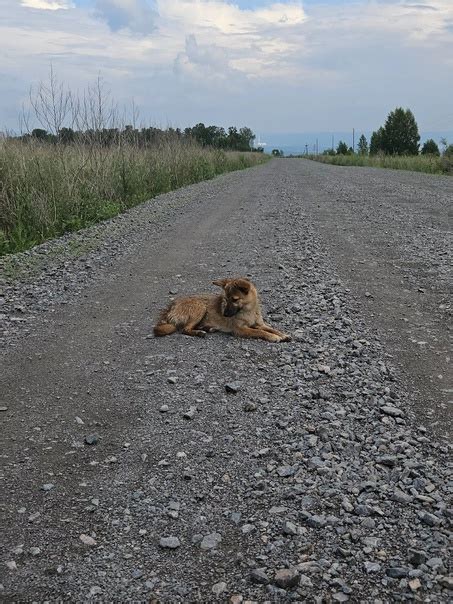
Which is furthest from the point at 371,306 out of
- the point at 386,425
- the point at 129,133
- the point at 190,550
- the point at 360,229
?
the point at 129,133

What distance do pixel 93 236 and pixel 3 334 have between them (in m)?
6.34

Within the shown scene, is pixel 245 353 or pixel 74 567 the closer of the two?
pixel 74 567

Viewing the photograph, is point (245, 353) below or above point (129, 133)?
below

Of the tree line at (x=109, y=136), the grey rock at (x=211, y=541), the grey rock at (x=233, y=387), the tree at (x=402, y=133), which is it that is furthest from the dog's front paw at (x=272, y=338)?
the tree at (x=402, y=133)

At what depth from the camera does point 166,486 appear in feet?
11.2

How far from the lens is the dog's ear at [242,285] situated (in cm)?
604

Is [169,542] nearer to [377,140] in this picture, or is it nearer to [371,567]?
[371,567]

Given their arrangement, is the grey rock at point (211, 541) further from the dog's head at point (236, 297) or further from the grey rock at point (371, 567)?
the dog's head at point (236, 297)

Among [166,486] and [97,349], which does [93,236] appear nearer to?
[97,349]

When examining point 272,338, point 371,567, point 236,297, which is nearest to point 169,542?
point 371,567

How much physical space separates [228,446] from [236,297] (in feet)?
7.67

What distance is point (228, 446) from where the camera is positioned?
387 centimetres

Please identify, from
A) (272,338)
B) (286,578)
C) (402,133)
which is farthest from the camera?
(402,133)

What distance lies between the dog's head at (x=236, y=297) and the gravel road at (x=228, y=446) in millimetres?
298
